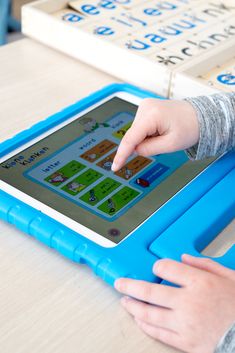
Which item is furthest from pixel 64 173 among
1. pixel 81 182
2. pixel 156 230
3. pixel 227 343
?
pixel 227 343

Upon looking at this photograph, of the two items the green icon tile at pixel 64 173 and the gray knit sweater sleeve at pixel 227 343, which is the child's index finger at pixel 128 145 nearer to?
the green icon tile at pixel 64 173

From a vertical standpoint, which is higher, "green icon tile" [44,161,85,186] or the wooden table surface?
"green icon tile" [44,161,85,186]

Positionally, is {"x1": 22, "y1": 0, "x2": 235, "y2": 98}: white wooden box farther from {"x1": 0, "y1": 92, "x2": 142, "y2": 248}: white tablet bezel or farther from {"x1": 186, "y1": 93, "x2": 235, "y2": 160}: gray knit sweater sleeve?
{"x1": 0, "y1": 92, "x2": 142, "y2": 248}: white tablet bezel

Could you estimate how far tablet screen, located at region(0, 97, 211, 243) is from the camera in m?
0.59

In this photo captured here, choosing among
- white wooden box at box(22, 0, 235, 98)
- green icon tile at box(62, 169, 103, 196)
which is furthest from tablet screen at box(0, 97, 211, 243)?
white wooden box at box(22, 0, 235, 98)

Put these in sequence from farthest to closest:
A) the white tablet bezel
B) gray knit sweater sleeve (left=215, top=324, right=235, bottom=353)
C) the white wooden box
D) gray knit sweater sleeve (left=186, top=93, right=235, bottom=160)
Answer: the white wooden box < gray knit sweater sleeve (left=186, top=93, right=235, bottom=160) < the white tablet bezel < gray knit sweater sleeve (left=215, top=324, right=235, bottom=353)

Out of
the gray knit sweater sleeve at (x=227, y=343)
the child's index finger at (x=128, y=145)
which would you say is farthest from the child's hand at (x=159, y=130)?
the gray knit sweater sleeve at (x=227, y=343)

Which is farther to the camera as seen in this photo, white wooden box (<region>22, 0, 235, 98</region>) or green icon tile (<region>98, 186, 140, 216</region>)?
white wooden box (<region>22, 0, 235, 98</region>)

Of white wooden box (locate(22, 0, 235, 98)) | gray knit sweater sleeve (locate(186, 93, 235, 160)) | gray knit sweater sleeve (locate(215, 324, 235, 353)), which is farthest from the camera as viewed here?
white wooden box (locate(22, 0, 235, 98))

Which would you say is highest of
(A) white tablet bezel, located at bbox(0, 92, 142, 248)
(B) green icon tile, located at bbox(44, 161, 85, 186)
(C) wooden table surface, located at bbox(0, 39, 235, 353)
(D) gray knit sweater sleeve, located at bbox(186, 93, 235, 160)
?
(D) gray knit sweater sleeve, located at bbox(186, 93, 235, 160)

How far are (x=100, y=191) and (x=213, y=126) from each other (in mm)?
165

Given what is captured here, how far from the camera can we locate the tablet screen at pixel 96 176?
59cm

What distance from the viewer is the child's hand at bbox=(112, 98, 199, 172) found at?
619mm

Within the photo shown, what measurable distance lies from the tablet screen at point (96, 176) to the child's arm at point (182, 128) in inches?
1.2
